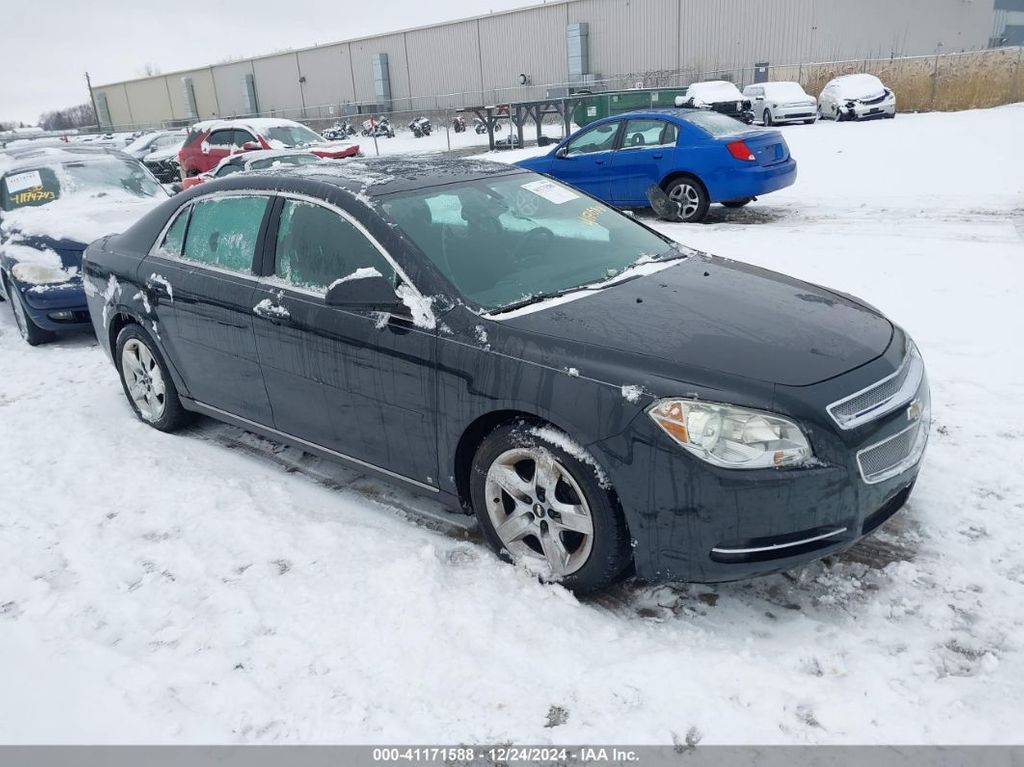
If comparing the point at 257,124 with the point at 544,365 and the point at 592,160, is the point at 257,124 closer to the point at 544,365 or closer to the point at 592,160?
the point at 592,160

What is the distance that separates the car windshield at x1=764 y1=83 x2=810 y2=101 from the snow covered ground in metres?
20.1

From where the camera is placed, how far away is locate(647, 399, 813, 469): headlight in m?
2.62

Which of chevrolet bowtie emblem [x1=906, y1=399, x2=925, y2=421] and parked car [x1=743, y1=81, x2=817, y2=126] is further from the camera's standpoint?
parked car [x1=743, y1=81, x2=817, y2=126]

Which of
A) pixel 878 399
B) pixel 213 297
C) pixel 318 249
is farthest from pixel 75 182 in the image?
pixel 878 399

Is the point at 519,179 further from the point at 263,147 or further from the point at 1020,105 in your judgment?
the point at 1020,105

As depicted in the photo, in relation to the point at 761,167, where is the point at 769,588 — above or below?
below

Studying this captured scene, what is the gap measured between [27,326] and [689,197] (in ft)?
25.6

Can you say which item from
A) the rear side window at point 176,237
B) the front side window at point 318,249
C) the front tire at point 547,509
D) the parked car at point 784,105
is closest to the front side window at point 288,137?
the rear side window at point 176,237

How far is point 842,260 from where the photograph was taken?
7.69 meters

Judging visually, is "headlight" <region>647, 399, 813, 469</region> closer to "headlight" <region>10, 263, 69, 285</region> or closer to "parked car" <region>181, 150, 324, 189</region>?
"headlight" <region>10, 263, 69, 285</region>

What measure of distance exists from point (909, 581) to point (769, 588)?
54 centimetres

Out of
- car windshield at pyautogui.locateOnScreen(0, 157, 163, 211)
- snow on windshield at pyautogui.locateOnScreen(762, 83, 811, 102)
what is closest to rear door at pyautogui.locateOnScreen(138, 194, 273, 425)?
car windshield at pyautogui.locateOnScreen(0, 157, 163, 211)

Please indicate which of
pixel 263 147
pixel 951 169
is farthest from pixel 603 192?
pixel 263 147

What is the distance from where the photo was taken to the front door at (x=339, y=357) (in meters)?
3.35
